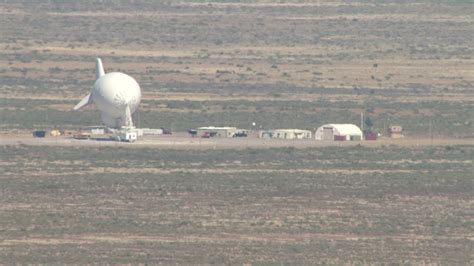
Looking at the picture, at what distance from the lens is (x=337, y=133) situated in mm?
125312

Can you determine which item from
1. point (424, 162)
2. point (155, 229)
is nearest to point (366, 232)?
point (155, 229)

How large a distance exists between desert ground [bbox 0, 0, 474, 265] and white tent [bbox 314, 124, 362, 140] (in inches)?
88.3

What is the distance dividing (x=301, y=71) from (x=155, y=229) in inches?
4387

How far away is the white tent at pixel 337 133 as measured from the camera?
411 feet

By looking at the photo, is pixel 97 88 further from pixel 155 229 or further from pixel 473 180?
pixel 155 229

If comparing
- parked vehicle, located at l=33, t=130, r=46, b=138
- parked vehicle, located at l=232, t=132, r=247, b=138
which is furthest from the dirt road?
parked vehicle, located at l=232, t=132, r=247, b=138

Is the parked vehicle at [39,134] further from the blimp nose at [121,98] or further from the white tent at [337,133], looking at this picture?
the white tent at [337,133]

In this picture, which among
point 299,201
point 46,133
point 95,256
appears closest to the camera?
point 95,256

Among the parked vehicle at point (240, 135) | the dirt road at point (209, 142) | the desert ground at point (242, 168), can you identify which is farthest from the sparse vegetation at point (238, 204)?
the parked vehicle at point (240, 135)

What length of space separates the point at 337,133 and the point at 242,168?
22090 millimetres

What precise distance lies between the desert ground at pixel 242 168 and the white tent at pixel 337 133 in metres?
2.24

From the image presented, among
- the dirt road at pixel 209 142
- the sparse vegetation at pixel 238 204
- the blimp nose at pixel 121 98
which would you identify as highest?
the blimp nose at pixel 121 98

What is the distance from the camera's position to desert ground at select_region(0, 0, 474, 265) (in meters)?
70.9

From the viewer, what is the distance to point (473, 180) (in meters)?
99.8
